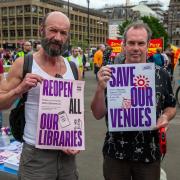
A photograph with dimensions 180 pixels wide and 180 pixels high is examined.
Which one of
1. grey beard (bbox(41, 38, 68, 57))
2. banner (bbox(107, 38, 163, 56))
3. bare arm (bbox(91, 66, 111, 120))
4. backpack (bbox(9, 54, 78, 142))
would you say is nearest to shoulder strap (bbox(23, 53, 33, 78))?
backpack (bbox(9, 54, 78, 142))

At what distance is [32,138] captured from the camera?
8.10 ft

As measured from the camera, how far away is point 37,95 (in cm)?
244

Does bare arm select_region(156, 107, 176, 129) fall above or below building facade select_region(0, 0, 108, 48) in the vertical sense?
below

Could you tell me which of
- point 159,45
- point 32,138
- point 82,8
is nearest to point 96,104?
point 32,138

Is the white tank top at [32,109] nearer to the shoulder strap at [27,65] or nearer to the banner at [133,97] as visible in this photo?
the shoulder strap at [27,65]

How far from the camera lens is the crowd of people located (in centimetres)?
243

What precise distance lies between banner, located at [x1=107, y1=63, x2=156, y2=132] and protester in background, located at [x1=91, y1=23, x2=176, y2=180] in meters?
0.06

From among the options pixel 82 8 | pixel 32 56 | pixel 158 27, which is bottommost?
pixel 32 56

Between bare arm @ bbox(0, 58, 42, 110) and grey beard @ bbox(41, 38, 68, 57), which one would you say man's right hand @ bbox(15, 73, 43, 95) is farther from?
grey beard @ bbox(41, 38, 68, 57)

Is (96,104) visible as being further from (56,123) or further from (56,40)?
(56,40)

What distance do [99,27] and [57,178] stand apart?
139392 millimetres

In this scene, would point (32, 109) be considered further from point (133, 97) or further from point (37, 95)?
point (133, 97)

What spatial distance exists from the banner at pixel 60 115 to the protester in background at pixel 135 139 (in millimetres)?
170

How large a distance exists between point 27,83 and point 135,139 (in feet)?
2.89
